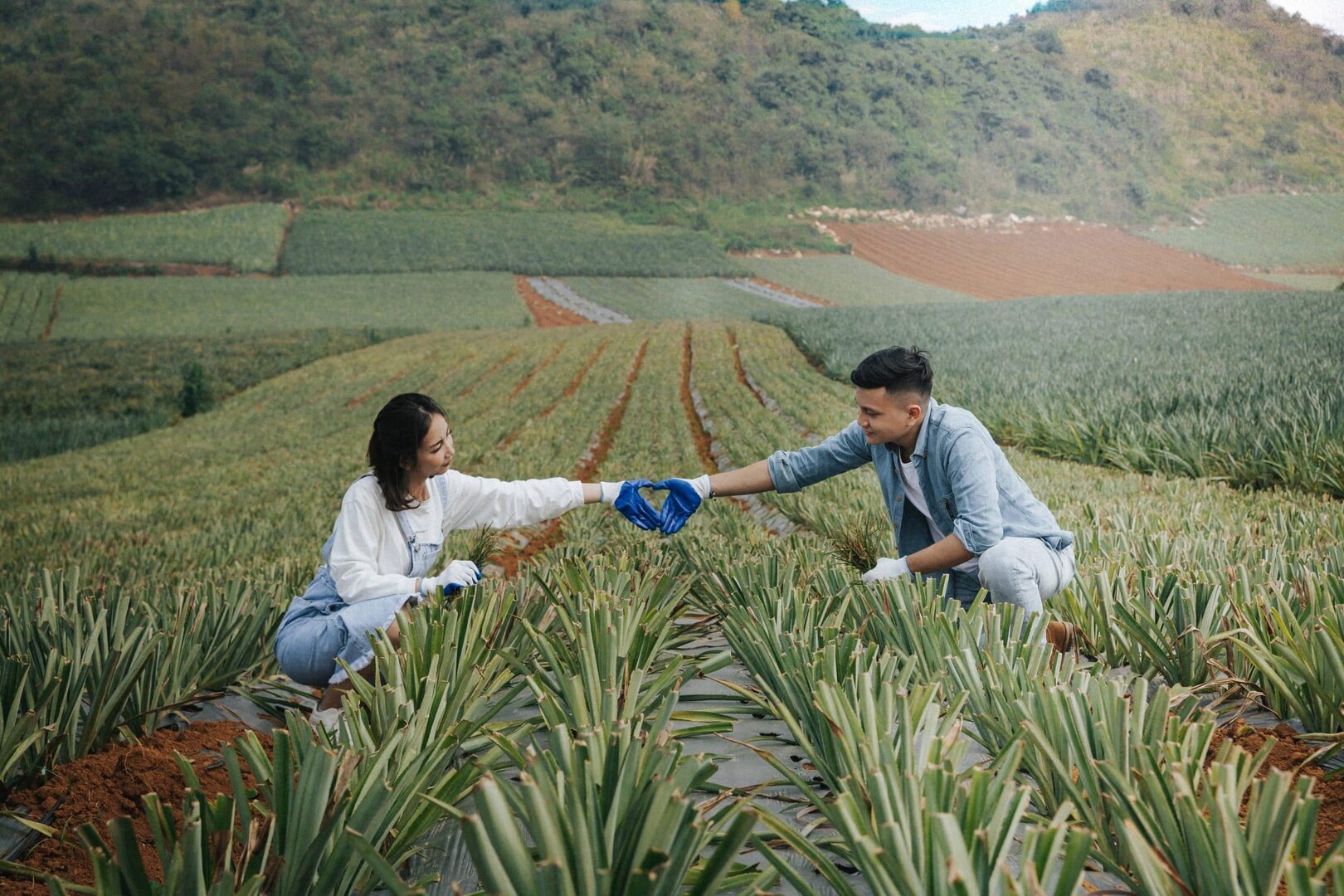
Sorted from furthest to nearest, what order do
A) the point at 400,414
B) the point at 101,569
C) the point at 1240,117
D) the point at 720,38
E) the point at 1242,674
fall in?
the point at 720,38
the point at 1240,117
the point at 101,569
the point at 400,414
the point at 1242,674

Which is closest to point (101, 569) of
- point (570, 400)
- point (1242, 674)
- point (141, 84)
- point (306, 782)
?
point (306, 782)

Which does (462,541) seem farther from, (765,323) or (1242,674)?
(765,323)

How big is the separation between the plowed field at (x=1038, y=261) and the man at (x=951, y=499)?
396cm

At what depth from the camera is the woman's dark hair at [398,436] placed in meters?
1.99

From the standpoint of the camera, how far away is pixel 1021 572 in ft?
6.61

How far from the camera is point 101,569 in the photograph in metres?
3.16

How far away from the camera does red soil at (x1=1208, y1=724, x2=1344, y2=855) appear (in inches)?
44.8

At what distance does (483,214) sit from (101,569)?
442 centimetres

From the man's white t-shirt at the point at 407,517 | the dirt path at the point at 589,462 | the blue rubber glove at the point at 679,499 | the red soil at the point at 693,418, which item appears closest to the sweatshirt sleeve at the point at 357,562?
the man's white t-shirt at the point at 407,517

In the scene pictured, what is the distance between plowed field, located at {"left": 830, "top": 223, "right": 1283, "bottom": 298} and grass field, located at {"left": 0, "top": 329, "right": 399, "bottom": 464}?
411cm

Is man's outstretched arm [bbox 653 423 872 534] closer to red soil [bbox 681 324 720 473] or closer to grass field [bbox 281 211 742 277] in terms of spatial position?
red soil [bbox 681 324 720 473]

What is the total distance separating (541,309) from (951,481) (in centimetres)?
568

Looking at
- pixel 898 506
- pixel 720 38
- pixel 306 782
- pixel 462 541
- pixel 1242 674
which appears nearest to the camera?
pixel 306 782

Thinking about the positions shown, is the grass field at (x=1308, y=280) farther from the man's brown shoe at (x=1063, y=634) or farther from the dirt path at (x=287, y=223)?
the dirt path at (x=287, y=223)
